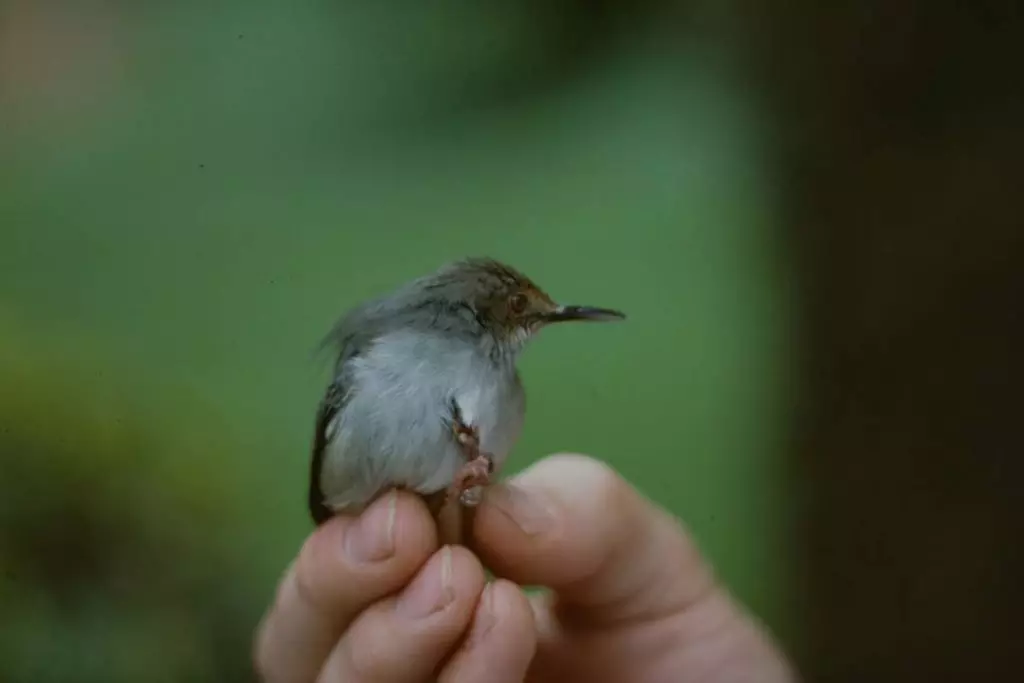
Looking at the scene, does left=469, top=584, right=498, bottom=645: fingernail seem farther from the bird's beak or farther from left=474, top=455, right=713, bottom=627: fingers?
the bird's beak

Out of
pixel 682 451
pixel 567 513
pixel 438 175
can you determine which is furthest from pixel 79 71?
pixel 682 451

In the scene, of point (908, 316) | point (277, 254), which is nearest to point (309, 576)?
point (277, 254)

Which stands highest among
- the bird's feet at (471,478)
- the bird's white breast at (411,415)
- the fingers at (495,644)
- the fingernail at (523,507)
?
the bird's white breast at (411,415)

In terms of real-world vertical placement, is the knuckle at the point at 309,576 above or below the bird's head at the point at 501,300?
below

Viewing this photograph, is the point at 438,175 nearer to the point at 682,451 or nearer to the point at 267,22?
the point at 267,22

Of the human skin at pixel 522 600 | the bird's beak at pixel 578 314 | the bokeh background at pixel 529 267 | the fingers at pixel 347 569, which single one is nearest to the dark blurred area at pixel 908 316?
the bokeh background at pixel 529 267

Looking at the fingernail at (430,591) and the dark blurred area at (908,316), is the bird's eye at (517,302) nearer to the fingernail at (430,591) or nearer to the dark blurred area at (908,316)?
the fingernail at (430,591)

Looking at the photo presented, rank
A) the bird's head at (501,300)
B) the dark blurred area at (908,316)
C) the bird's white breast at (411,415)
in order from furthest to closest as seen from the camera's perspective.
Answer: the dark blurred area at (908,316) → the bird's head at (501,300) → the bird's white breast at (411,415)
